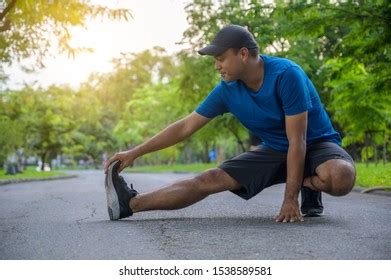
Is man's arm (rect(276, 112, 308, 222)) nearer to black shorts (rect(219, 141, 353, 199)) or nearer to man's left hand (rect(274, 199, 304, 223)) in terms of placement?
man's left hand (rect(274, 199, 304, 223))

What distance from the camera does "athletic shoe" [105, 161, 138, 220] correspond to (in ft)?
15.5

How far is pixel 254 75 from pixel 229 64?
220 mm

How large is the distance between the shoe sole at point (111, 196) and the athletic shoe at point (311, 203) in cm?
143

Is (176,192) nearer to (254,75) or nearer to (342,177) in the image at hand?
(254,75)

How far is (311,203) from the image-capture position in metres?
4.94

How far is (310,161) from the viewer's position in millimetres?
4613

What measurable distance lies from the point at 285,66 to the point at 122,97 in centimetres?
4139

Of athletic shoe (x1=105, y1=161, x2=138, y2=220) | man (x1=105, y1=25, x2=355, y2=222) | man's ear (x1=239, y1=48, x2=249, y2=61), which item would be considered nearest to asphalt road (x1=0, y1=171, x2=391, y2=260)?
athletic shoe (x1=105, y1=161, x2=138, y2=220)

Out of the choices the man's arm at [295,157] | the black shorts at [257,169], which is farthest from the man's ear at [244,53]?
the black shorts at [257,169]

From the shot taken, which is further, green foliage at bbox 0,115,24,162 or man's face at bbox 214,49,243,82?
green foliage at bbox 0,115,24,162

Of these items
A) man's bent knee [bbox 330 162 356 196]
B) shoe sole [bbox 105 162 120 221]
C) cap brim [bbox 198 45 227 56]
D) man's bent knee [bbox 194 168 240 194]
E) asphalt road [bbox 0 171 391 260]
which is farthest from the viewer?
man's bent knee [bbox 194 168 240 194]

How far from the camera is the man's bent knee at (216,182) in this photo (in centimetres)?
482

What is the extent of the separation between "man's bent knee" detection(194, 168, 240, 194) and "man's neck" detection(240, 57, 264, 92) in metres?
0.72

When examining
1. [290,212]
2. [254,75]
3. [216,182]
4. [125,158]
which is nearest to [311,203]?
[290,212]
